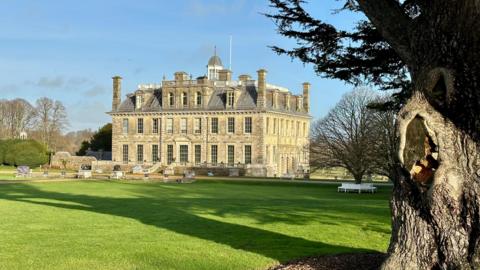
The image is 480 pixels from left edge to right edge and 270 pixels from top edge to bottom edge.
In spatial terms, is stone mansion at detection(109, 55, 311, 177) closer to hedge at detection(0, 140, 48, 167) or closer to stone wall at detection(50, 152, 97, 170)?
stone wall at detection(50, 152, 97, 170)

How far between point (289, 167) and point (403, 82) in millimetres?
52477

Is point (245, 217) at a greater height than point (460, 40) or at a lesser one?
lesser

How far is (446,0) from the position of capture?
559 cm

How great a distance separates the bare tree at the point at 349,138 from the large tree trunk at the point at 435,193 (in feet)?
95.0

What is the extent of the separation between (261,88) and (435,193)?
168 ft

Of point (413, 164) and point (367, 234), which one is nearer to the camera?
point (413, 164)

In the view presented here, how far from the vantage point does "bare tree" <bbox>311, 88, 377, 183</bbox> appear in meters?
37.4

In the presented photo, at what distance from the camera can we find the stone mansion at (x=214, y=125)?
57.3m

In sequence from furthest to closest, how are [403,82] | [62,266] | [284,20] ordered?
[403,82] → [284,20] → [62,266]

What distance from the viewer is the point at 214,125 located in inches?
2346

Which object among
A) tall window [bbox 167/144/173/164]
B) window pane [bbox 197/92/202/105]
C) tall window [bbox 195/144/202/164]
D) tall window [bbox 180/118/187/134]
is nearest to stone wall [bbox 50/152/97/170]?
tall window [bbox 167/144/173/164]

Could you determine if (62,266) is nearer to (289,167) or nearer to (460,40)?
(460,40)

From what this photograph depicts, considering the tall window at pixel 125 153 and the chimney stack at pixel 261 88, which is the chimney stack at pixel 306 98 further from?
the tall window at pixel 125 153

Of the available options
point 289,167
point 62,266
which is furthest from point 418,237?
point 289,167
